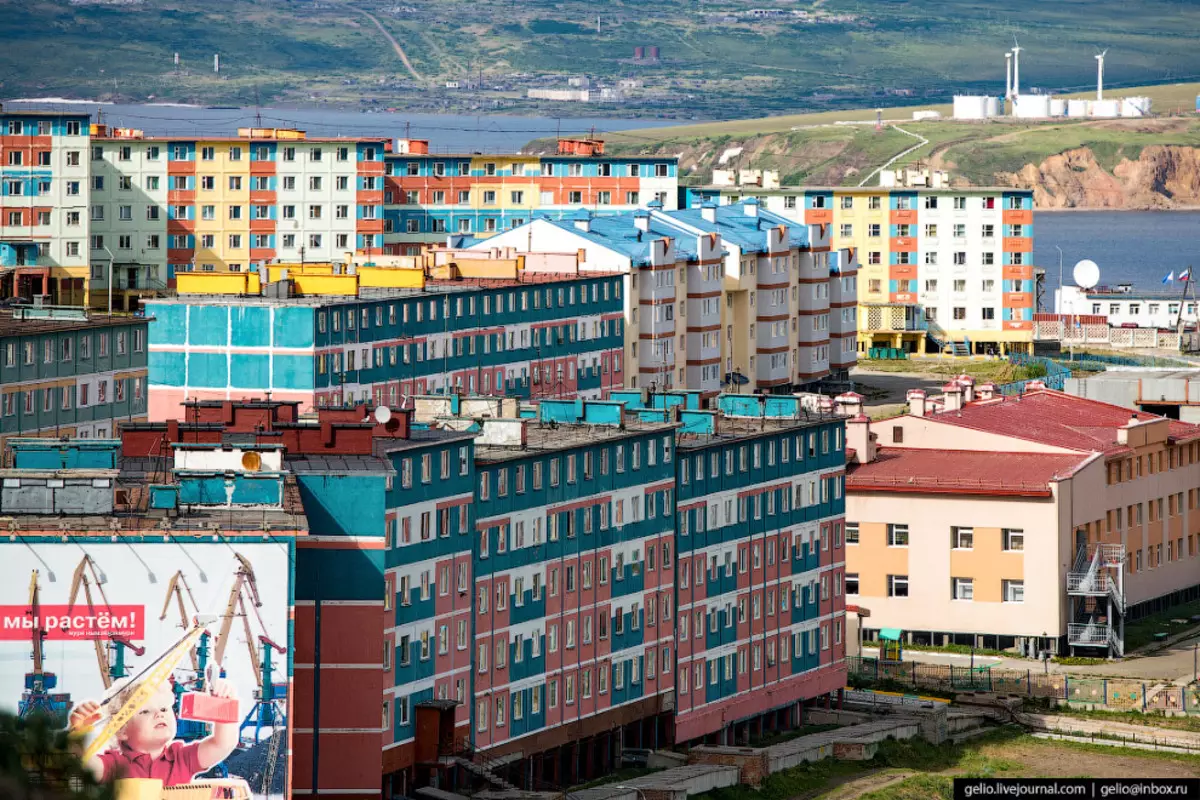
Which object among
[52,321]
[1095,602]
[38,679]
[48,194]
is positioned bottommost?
[1095,602]

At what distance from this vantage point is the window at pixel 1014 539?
329 feet

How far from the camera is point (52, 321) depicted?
98.4 metres

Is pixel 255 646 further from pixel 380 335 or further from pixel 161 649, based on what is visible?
pixel 380 335

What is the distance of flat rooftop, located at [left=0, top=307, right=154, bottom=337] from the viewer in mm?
94562

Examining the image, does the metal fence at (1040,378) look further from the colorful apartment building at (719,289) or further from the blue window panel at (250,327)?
the blue window panel at (250,327)

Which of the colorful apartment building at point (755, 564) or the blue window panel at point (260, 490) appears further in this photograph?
the colorful apartment building at point (755, 564)

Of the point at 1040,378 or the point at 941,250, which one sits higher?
the point at 941,250

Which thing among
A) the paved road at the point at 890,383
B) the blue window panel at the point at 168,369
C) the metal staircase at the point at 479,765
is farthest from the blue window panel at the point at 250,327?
the paved road at the point at 890,383

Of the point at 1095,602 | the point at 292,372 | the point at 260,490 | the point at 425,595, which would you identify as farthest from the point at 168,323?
the point at 260,490

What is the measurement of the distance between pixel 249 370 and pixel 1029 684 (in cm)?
3386

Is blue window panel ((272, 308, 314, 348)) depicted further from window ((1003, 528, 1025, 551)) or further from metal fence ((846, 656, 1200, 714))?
window ((1003, 528, 1025, 551))

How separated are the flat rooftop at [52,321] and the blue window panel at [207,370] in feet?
21.3

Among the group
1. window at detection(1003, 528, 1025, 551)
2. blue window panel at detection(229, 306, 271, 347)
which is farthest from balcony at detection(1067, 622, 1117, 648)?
blue window panel at detection(229, 306, 271, 347)

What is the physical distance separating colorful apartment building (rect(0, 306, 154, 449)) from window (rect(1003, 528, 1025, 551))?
30.0 m
